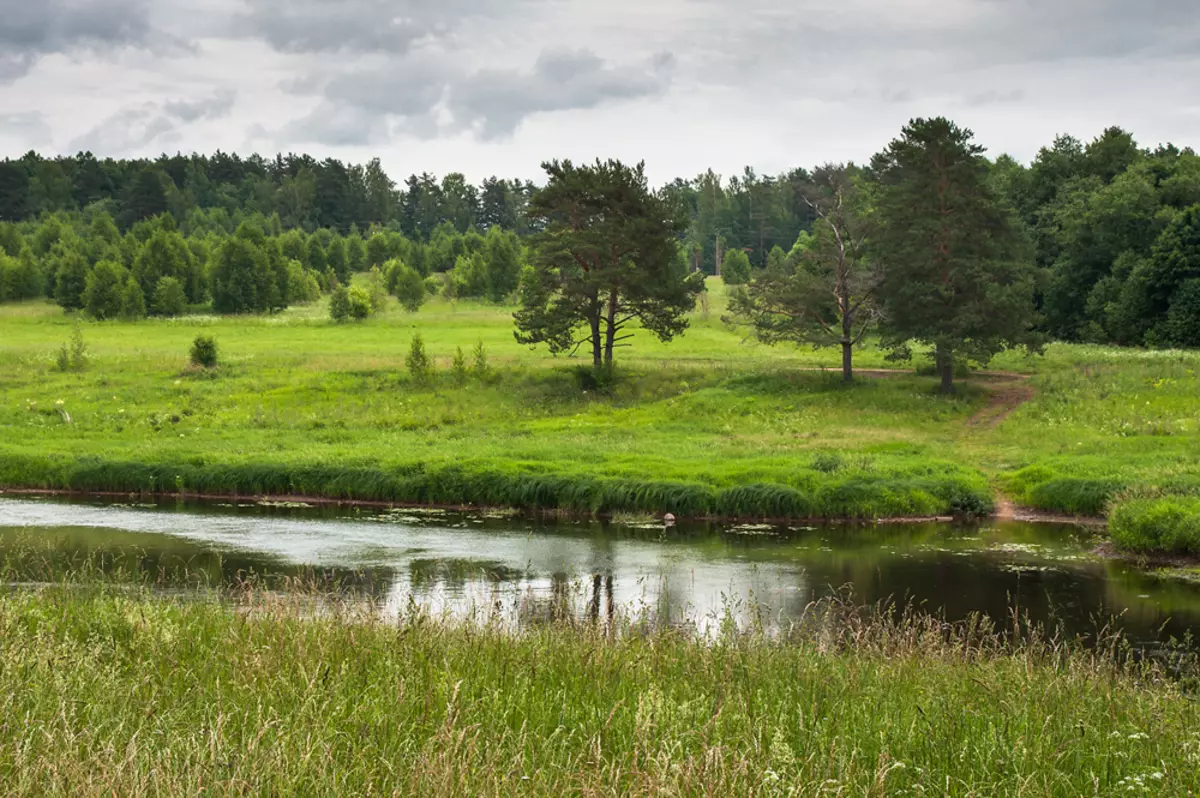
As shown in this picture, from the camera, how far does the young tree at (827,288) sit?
159ft

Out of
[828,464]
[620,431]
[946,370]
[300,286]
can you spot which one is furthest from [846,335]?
[300,286]

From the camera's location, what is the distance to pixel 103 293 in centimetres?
9025

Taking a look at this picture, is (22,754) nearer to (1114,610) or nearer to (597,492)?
(1114,610)

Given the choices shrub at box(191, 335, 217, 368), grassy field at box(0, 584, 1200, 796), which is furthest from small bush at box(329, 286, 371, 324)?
grassy field at box(0, 584, 1200, 796)

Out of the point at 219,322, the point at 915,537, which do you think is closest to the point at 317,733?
the point at 915,537

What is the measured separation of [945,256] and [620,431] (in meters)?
16.5

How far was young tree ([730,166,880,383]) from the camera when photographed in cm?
4841

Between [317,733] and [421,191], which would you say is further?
[421,191]

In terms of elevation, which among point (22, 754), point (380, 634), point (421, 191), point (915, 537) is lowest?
point (915, 537)

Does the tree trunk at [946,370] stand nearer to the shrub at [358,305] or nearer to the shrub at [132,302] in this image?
the shrub at [358,305]

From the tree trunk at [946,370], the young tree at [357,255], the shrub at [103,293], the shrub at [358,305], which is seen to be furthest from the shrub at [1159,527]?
the young tree at [357,255]

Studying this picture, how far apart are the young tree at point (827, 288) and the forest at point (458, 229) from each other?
1.05 ft

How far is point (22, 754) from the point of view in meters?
5.85

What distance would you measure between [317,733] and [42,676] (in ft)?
8.83
